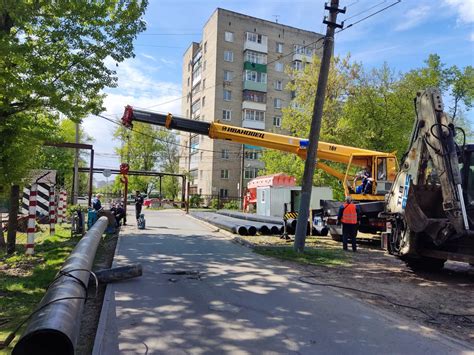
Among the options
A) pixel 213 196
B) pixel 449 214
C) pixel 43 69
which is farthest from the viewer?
pixel 213 196

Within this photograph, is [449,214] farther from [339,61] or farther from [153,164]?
[153,164]

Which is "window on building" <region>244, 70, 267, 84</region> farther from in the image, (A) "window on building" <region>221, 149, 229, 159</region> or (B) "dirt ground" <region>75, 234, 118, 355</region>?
(B) "dirt ground" <region>75, 234, 118, 355</region>

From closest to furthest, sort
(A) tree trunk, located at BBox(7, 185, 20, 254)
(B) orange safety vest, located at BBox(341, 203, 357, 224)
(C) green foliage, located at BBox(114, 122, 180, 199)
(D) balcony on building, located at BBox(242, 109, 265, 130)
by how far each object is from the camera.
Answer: (A) tree trunk, located at BBox(7, 185, 20, 254), (B) orange safety vest, located at BBox(341, 203, 357, 224), (D) balcony on building, located at BBox(242, 109, 265, 130), (C) green foliage, located at BBox(114, 122, 180, 199)

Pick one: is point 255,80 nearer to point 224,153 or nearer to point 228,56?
point 228,56

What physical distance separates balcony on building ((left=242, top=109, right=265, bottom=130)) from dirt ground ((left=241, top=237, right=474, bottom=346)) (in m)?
45.9

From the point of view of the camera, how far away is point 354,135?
28375 mm

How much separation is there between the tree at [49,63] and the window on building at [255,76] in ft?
152

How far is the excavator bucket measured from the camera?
8461 mm

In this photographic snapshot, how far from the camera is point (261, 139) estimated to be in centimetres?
1552

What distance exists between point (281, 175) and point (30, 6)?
20968 millimetres

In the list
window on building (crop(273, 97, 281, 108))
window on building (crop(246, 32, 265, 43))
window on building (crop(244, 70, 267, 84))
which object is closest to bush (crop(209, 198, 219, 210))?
window on building (crop(273, 97, 281, 108))

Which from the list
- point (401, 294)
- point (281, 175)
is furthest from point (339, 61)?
point (401, 294)

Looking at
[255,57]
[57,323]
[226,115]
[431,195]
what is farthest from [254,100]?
[57,323]

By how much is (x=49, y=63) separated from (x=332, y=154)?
10.2 metres
